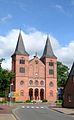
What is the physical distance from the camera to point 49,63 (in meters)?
121

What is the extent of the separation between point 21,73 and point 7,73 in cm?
6478

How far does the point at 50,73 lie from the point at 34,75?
20.6 ft

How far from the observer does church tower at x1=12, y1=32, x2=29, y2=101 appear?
371ft

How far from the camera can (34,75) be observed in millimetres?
118000

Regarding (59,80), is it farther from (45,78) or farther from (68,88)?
(68,88)

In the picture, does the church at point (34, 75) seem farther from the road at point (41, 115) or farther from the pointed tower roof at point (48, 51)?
the road at point (41, 115)

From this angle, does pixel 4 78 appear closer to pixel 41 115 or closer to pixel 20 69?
pixel 41 115

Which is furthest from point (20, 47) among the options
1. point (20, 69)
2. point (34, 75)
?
point (34, 75)

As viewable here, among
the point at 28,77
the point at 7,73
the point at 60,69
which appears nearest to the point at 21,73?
the point at 28,77

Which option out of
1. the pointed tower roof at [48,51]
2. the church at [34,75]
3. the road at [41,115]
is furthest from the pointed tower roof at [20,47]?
the road at [41,115]

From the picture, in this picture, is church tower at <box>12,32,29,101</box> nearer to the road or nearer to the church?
the church

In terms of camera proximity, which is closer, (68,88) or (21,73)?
(68,88)

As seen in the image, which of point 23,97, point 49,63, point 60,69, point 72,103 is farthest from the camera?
point 60,69

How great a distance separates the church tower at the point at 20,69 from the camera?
113 m
